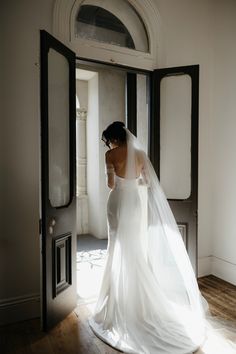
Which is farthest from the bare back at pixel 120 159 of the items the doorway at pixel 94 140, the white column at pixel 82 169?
the white column at pixel 82 169

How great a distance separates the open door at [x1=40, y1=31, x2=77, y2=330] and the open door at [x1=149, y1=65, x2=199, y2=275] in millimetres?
990

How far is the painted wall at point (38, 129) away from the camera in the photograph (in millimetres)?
2533

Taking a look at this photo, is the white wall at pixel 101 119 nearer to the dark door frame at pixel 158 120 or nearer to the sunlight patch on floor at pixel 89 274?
the sunlight patch on floor at pixel 89 274

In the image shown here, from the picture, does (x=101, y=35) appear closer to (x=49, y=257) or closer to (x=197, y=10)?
(x=197, y=10)

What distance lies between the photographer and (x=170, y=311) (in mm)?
2420

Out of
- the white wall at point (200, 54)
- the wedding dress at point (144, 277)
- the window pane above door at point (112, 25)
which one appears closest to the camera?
the wedding dress at point (144, 277)

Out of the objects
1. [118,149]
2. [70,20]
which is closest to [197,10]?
[70,20]

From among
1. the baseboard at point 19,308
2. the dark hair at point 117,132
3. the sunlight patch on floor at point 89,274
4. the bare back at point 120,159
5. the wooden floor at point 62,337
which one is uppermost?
the dark hair at point 117,132

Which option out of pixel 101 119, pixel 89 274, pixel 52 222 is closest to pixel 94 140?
pixel 101 119

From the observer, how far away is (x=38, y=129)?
2.64 metres

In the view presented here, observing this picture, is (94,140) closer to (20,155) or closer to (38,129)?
(38,129)

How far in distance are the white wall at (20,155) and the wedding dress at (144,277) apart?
70 centimetres

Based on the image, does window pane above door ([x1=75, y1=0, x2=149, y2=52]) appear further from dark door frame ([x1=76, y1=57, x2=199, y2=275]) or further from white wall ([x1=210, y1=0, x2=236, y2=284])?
white wall ([x1=210, y1=0, x2=236, y2=284])

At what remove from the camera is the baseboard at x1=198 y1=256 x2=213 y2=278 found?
3.60 meters
